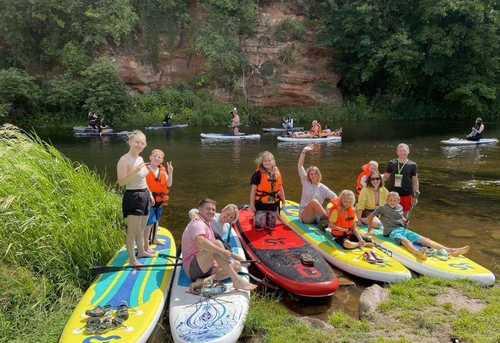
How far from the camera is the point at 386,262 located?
6660 mm

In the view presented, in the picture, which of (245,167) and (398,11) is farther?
(398,11)


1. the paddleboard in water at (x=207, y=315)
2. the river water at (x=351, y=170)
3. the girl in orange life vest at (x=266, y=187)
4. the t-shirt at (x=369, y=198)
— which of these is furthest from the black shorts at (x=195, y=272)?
the t-shirt at (x=369, y=198)

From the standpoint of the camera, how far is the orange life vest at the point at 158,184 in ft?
22.7

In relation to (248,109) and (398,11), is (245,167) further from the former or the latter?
(398,11)

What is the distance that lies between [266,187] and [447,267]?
296 cm

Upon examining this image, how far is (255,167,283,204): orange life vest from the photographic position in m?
7.54

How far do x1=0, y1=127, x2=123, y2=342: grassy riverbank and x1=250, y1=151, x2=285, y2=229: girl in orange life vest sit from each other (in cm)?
227

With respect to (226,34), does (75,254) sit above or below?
below

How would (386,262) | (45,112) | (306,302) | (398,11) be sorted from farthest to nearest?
1. (398,11)
2. (45,112)
3. (386,262)
4. (306,302)

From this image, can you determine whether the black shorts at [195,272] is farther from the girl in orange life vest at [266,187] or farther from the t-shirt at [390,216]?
the t-shirt at [390,216]

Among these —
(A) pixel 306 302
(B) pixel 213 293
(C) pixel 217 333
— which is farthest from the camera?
(A) pixel 306 302

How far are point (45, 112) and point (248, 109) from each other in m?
12.3

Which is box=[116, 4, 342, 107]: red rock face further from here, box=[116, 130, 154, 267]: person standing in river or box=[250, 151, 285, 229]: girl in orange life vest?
box=[116, 130, 154, 267]: person standing in river

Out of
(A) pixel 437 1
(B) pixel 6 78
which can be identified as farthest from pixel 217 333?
(A) pixel 437 1
